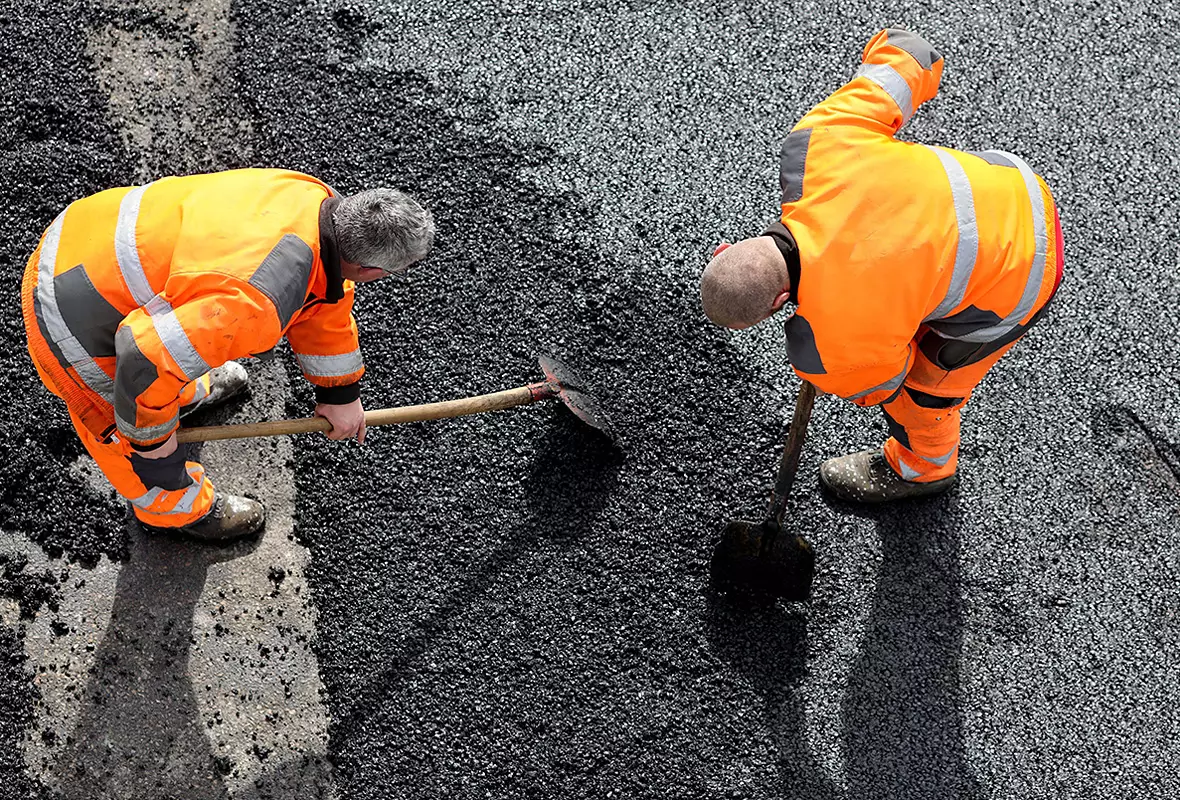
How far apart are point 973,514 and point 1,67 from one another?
161 inches

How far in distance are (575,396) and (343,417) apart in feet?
2.72

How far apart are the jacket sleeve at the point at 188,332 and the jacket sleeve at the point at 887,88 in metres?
1.53

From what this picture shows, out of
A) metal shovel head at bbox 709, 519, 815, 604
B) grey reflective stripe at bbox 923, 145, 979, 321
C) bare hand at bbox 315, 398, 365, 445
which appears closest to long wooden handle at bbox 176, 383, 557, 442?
bare hand at bbox 315, 398, 365, 445

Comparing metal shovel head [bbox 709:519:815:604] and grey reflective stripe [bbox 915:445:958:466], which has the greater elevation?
grey reflective stripe [bbox 915:445:958:466]

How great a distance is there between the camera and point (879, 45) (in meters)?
2.97

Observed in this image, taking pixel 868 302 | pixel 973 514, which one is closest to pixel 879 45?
pixel 868 302

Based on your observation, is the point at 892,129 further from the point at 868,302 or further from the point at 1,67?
the point at 1,67

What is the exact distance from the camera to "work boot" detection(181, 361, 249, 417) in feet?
12.0

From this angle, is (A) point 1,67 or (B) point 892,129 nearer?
(B) point 892,129

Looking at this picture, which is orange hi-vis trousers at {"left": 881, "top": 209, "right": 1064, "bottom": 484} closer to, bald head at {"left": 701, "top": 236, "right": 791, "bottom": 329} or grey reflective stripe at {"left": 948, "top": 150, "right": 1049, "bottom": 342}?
grey reflective stripe at {"left": 948, "top": 150, "right": 1049, "bottom": 342}

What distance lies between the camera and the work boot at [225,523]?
3.51m

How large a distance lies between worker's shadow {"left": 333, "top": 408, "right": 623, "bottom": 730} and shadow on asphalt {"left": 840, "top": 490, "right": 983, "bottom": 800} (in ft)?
3.38

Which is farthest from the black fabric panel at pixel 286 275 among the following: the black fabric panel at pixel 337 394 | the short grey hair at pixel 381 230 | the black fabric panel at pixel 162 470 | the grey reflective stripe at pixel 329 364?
the black fabric panel at pixel 162 470

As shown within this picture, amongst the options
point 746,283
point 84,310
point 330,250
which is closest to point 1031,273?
point 746,283
